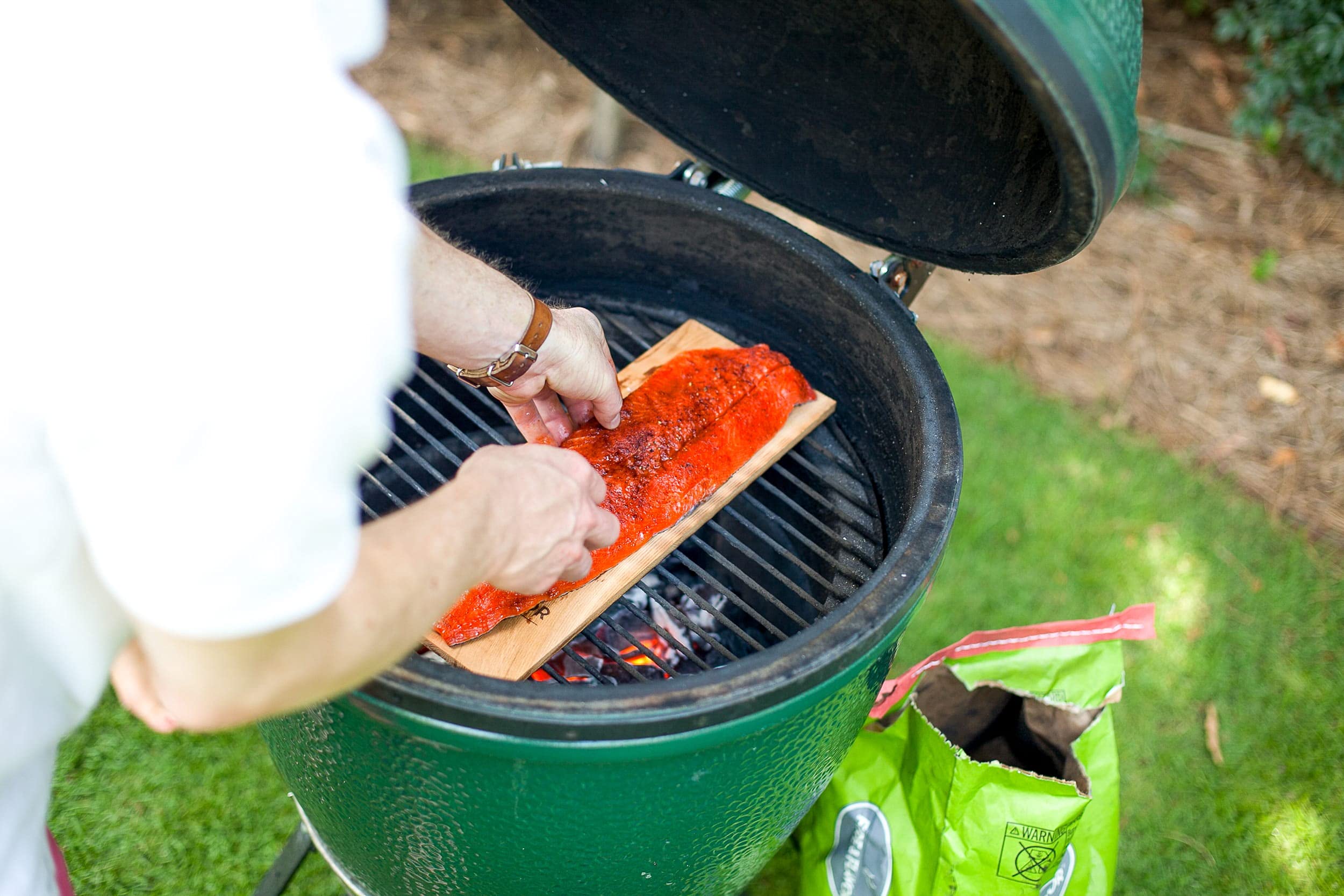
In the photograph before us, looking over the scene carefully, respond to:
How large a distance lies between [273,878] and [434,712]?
4.80 ft

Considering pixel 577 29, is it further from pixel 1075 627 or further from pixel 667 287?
pixel 1075 627

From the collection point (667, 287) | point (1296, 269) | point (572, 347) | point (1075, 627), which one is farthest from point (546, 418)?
point (1296, 269)

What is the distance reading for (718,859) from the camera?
1.88 metres

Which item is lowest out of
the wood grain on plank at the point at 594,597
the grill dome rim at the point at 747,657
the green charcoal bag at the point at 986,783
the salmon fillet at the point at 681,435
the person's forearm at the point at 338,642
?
the green charcoal bag at the point at 986,783

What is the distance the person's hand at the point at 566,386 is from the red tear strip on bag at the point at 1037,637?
3.11 feet

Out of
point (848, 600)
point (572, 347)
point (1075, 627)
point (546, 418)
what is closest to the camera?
point (848, 600)

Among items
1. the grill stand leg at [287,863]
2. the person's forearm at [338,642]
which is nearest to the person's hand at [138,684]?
the person's forearm at [338,642]

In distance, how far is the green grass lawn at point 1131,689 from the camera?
8.59ft

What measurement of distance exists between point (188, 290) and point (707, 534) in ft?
5.15

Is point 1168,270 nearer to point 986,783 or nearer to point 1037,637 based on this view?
point 1037,637

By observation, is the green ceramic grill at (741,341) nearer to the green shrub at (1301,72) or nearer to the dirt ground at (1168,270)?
the dirt ground at (1168,270)

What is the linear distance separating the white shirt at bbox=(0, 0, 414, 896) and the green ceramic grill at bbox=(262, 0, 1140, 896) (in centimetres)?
53

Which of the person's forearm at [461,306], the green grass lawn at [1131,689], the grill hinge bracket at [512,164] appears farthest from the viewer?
the green grass lawn at [1131,689]

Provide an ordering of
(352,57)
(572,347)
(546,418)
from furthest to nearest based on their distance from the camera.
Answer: (546,418)
(572,347)
(352,57)
